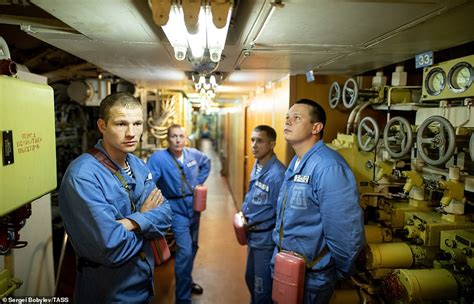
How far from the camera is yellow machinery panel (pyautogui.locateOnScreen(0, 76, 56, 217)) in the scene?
125 centimetres

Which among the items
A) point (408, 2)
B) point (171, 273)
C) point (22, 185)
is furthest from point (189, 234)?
point (408, 2)

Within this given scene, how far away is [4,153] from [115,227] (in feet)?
1.88

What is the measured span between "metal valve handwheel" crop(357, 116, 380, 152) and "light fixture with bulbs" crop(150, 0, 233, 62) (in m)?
1.40

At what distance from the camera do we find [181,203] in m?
3.14

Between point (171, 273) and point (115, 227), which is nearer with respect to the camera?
point (115, 227)

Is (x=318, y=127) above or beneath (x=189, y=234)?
above

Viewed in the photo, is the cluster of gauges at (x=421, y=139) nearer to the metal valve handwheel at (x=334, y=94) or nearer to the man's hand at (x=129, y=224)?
the metal valve handwheel at (x=334, y=94)

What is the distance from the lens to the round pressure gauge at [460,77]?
175 cm

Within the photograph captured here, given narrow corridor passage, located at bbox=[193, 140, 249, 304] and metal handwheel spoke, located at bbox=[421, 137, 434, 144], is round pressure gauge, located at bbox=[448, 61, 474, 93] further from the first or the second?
narrow corridor passage, located at bbox=[193, 140, 249, 304]

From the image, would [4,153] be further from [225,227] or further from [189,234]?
[225,227]

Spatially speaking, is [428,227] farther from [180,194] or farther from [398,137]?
[180,194]

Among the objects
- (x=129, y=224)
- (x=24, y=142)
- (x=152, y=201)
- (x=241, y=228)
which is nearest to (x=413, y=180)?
(x=241, y=228)

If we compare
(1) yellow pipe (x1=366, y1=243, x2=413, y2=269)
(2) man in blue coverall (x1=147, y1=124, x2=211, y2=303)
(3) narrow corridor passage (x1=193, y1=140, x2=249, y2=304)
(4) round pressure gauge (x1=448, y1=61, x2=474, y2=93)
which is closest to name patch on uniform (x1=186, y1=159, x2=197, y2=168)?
(2) man in blue coverall (x1=147, y1=124, x2=211, y2=303)

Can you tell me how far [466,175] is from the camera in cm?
196
